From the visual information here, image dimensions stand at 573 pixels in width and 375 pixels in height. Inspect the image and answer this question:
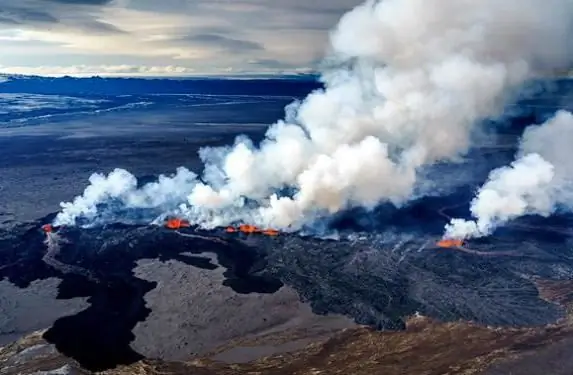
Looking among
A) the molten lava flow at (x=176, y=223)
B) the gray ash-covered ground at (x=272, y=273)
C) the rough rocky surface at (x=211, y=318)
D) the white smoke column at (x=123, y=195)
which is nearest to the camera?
the rough rocky surface at (x=211, y=318)

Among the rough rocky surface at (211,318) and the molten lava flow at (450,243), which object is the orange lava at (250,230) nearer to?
the rough rocky surface at (211,318)

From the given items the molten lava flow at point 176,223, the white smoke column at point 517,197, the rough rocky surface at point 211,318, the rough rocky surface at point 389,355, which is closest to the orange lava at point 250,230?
the molten lava flow at point 176,223

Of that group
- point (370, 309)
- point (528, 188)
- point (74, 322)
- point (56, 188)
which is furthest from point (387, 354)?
point (56, 188)

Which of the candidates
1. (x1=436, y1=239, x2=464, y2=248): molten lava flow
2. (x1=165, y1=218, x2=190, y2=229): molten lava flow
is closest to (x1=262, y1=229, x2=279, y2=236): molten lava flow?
(x1=165, y1=218, x2=190, y2=229): molten lava flow

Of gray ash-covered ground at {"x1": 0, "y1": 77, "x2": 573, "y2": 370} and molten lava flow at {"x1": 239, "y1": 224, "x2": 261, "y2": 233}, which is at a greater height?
molten lava flow at {"x1": 239, "y1": 224, "x2": 261, "y2": 233}

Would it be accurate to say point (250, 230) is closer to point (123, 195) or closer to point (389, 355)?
point (123, 195)

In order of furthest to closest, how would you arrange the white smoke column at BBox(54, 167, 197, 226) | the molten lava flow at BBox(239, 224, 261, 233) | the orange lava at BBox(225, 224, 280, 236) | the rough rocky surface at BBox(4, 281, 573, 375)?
the white smoke column at BBox(54, 167, 197, 226)
the molten lava flow at BBox(239, 224, 261, 233)
the orange lava at BBox(225, 224, 280, 236)
the rough rocky surface at BBox(4, 281, 573, 375)

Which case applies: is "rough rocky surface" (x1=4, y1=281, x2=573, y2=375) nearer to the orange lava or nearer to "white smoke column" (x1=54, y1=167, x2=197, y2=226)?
the orange lava
